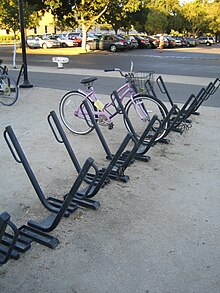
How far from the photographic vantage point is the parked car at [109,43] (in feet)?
99.9

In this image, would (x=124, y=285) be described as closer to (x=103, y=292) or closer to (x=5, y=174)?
(x=103, y=292)

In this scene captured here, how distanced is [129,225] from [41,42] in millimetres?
34284

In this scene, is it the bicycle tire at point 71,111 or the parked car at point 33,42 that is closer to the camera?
the bicycle tire at point 71,111

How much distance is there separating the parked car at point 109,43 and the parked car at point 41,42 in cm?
522

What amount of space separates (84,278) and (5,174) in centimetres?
213

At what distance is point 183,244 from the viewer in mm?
2814

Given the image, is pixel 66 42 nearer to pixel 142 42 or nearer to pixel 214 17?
pixel 142 42

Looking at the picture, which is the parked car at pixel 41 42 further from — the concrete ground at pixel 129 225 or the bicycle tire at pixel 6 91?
the concrete ground at pixel 129 225

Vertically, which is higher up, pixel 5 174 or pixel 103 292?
pixel 103 292

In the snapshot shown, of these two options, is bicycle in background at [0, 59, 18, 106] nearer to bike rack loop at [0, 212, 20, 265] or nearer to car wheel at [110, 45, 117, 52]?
bike rack loop at [0, 212, 20, 265]

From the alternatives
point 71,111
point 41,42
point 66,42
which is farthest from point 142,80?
point 66,42

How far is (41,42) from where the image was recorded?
113ft

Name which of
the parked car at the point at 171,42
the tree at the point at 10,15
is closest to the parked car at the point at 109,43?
the parked car at the point at 171,42

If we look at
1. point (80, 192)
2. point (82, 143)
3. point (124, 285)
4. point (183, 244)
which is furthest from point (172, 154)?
point (124, 285)
